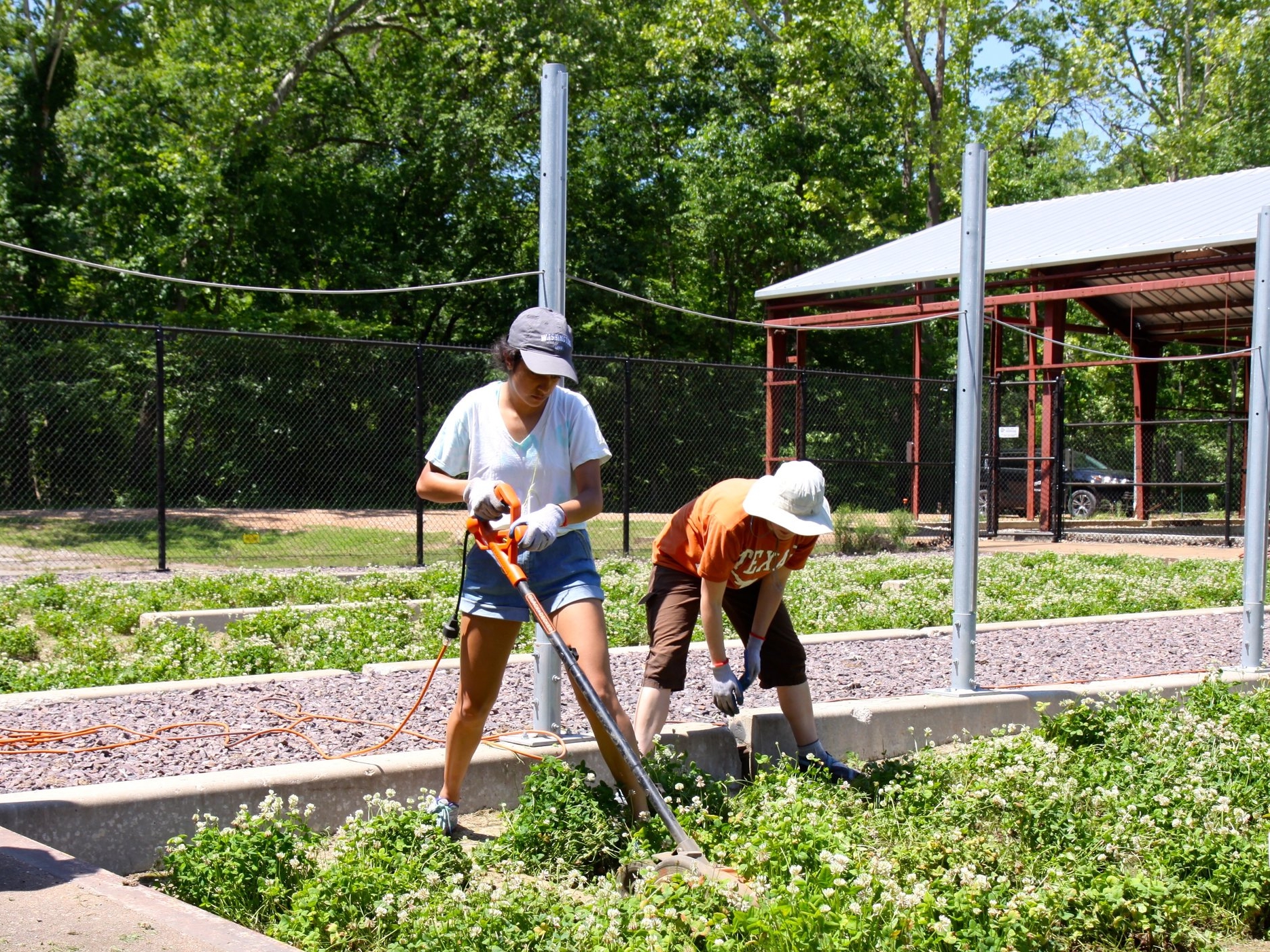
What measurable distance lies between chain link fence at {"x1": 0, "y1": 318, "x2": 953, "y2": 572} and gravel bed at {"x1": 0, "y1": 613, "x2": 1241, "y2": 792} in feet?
21.3

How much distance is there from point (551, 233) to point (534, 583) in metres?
1.78

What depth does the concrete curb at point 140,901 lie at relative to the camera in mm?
3159

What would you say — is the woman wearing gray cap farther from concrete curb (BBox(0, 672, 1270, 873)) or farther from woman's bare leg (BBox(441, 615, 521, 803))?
concrete curb (BBox(0, 672, 1270, 873))

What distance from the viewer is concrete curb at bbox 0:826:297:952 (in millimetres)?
3159

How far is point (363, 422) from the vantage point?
22047mm

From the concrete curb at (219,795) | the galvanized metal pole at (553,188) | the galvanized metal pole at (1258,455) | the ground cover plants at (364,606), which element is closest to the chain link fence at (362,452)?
the ground cover plants at (364,606)

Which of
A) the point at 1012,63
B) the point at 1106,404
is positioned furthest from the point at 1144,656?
the point at 1012,63

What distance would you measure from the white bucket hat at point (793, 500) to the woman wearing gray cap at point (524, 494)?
639 mm

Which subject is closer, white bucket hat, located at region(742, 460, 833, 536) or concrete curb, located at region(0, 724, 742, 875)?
concrete curb, located at region(0, 724, 742, 875)

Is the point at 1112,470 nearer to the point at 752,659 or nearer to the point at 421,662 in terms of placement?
the point at 421,662

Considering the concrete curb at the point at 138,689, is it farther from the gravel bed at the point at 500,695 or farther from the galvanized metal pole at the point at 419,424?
the galvanized metal pole at the point at 419,424

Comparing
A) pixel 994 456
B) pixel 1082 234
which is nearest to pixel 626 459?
pixel 994 456

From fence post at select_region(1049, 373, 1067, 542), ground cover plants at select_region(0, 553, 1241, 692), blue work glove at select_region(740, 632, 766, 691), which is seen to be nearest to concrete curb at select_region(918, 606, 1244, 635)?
ground cover plants at select_region(0, 553, 1241, 692)

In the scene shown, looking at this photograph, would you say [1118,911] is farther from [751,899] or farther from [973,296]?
[973,296]
